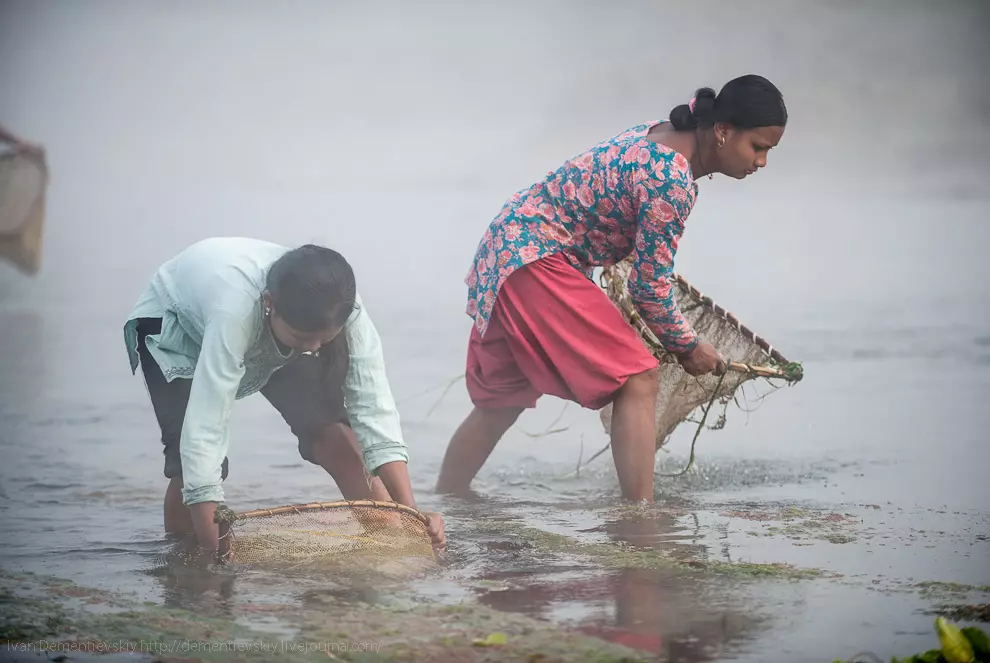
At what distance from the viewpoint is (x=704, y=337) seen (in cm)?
430

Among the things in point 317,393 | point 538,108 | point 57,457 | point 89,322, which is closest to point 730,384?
point 317,393

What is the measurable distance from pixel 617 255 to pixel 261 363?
3.86ft

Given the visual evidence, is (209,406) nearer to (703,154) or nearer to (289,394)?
(289,394)

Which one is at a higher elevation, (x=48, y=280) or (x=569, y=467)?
(x=48, y=280)

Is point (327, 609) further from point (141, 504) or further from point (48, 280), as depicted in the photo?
point (48, 280)

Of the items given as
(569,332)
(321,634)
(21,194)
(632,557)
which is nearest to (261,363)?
(321,634)

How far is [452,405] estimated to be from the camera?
6.07 metres

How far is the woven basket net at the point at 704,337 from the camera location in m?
4.03

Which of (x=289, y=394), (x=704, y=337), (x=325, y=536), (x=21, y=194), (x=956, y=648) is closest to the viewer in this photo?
(x=956, y=648)

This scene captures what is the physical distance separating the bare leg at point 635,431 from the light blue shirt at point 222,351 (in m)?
0.82

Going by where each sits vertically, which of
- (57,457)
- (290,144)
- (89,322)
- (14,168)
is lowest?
(57,457)

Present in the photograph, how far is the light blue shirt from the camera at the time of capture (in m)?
2.72

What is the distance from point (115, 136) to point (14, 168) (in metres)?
6.66

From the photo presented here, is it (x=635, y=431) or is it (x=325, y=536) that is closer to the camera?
(x=325, y=536)
